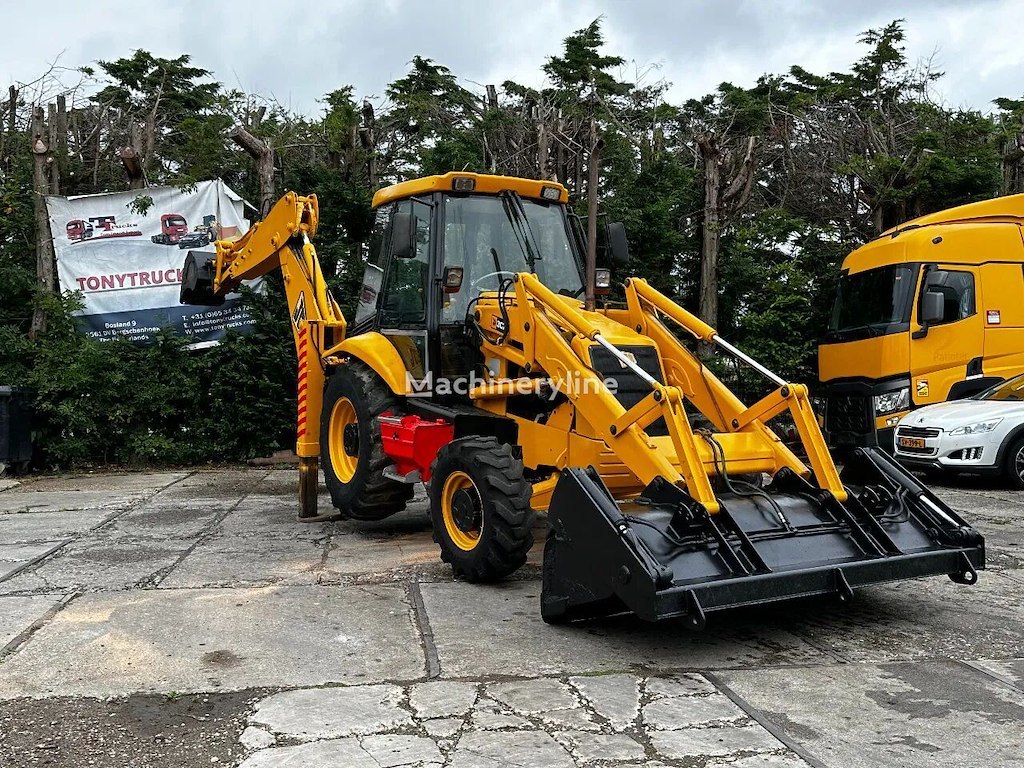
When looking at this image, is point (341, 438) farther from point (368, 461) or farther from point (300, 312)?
point (300, 312)

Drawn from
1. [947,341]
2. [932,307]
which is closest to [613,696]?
[932,307]

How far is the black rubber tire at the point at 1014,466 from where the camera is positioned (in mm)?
10203

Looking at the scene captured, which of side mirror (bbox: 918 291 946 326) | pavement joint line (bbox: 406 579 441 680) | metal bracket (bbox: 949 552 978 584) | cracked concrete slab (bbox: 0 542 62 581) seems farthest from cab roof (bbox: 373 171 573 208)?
side mirror (bbox: 918 291 946 326)

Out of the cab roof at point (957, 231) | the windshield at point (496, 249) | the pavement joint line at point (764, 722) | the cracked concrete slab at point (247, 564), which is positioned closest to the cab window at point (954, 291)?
the cab roof at point (957, 231)

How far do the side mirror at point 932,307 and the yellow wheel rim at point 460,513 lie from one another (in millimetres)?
7798

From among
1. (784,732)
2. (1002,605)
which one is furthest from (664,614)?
(1002,605)

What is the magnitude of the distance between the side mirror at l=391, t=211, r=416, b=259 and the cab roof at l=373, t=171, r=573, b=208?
0.42m

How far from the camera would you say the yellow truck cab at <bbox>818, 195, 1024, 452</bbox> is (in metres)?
11.4

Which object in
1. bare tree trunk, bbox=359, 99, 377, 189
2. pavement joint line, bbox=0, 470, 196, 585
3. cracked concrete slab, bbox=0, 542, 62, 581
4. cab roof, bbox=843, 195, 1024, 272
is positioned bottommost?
cracked concrete slab, bbox=0, 542, 62, 581

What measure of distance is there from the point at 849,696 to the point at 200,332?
10.2 m

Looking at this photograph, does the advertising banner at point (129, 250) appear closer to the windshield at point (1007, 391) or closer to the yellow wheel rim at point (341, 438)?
the yellow wheel rim at point (341, 438)

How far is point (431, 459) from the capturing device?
662 centimetres

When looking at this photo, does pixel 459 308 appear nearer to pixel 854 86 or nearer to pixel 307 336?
pixel 307 336

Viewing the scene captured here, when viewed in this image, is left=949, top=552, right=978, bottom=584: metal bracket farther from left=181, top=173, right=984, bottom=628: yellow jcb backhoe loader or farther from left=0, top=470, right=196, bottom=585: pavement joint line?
left=0, top=470, right=196, bottom=585: pavement joint line
